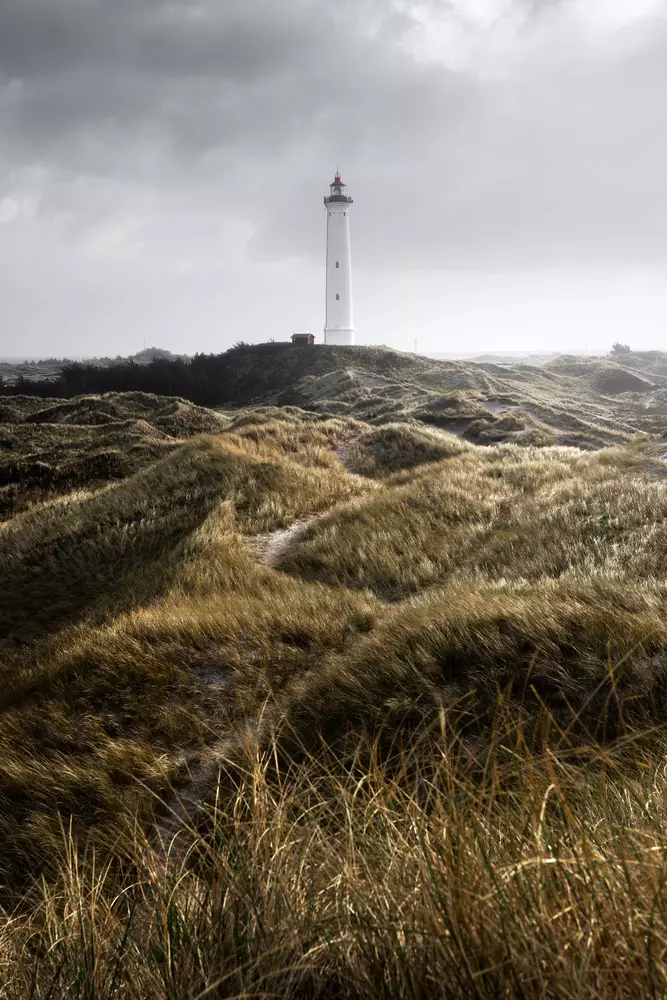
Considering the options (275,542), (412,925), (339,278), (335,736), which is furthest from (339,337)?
(412,925)

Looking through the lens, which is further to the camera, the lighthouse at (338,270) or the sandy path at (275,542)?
the lighthouse at (338,270)

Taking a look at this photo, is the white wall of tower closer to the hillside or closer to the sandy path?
the hillside

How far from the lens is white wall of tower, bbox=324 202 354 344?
7925 centimetres

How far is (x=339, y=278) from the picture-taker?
81062 mm

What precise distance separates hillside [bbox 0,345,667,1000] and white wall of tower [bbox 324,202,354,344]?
7325cm

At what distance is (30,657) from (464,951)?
6.17 m

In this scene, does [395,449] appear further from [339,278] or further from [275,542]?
[339,278]

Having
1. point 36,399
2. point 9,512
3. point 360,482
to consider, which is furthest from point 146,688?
point 36,399

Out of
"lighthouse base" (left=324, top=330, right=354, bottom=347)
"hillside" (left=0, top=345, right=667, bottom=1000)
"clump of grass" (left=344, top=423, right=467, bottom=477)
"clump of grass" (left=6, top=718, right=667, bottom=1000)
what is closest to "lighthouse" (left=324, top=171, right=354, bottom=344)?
"lighthouse base" (left=324, top=330, right=354, bottom=347)

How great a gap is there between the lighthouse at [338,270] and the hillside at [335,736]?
73.3 metres

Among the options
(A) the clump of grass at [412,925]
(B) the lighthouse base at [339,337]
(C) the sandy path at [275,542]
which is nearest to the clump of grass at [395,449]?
(C) the sandy path at [275,542]

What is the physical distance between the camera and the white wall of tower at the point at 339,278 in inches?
3120

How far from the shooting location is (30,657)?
20.1 ft

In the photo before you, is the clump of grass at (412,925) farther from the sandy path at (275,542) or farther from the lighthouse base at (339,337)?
the lighthouse base at (339,337)
